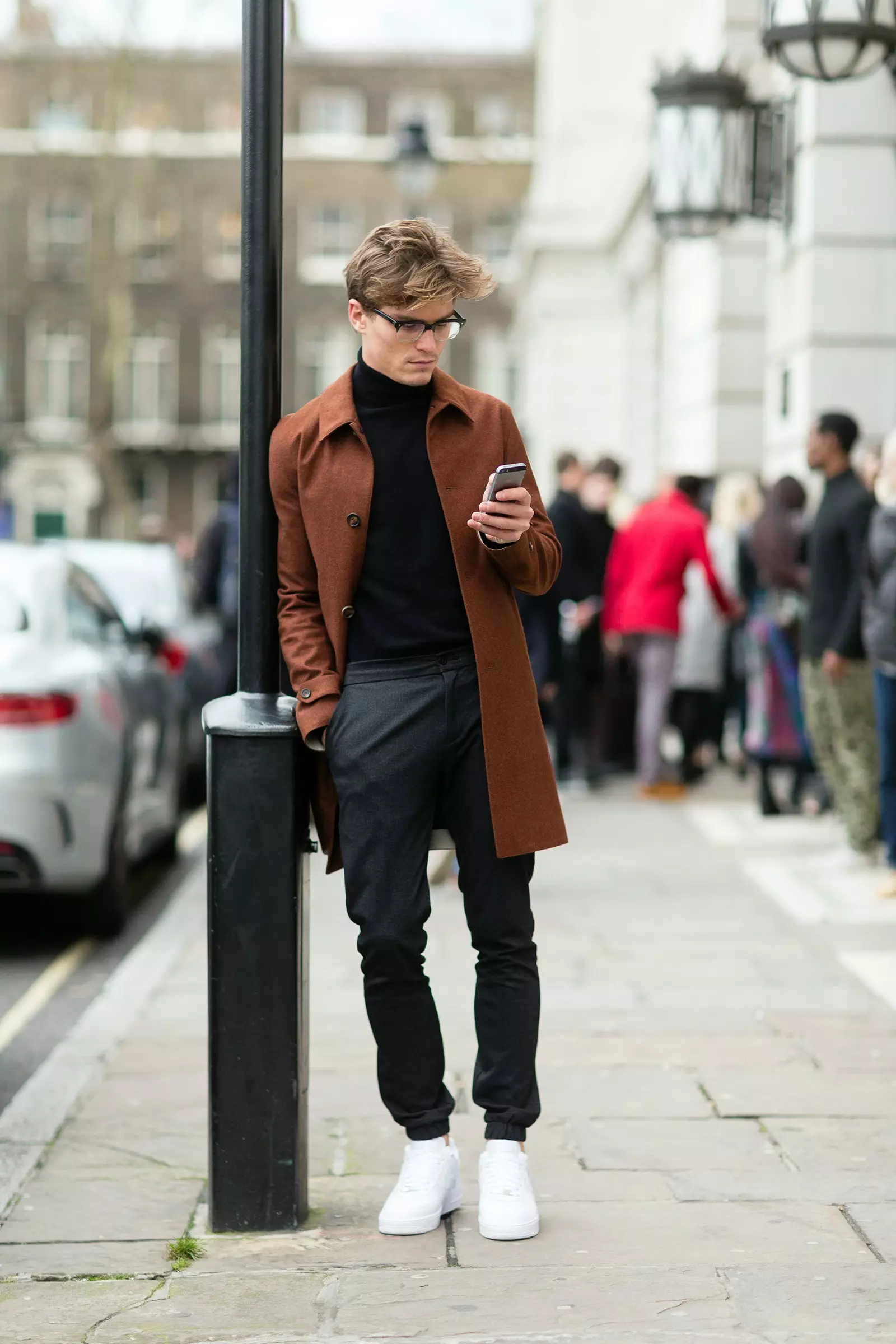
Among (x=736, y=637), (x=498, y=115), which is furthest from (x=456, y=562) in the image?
(x=498, y=115)

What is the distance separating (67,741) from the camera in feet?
20.8

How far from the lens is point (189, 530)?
48656 mm

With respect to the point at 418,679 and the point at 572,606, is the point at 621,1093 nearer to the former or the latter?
the point at 418,679

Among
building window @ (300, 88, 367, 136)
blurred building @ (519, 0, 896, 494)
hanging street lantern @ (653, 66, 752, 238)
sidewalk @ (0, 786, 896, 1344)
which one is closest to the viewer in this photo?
sidewalk @ (0, 786, 896, 1344)

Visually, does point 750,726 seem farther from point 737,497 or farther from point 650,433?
point 650,433

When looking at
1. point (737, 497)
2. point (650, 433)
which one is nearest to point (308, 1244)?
point (737, 497)

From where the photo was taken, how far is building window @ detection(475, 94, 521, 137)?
49594 millimetres

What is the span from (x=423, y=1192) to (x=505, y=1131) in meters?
0.19

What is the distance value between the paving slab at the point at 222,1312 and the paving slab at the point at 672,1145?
36.6 inches

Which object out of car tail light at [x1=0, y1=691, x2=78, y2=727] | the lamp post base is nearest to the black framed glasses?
the lamp post base

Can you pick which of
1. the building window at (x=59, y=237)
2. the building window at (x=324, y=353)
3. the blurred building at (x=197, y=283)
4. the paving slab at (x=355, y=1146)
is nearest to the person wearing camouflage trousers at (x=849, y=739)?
the paving slab at (x=355, y=1146)

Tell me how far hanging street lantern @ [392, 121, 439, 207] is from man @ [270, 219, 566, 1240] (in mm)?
11063

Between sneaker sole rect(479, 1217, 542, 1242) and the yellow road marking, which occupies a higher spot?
sneaker sole rect(479, 1217, 542, 1242)

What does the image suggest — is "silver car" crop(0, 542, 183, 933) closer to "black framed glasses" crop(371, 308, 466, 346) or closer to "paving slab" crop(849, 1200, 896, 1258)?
"black framed glasses" crop(371, 308, 466, 346)
